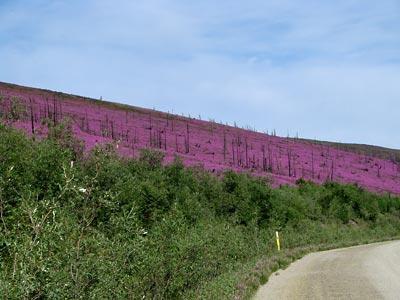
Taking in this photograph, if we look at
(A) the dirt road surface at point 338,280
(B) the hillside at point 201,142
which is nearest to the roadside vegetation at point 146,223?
(A) the dirt road surface at point 338,280

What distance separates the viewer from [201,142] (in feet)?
175

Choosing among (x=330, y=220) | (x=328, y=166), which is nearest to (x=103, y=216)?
(x=330, y=220)

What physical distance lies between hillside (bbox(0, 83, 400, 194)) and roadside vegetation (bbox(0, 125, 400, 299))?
450cm

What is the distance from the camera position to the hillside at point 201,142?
137 ft

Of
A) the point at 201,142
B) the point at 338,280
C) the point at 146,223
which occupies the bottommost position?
the point at 338,280

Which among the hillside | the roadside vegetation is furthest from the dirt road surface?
the hillside

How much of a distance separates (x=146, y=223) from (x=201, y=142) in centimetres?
2728

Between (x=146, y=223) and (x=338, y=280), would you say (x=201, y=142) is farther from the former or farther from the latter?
(x=338, y=280)

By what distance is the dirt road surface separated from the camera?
15305 millimetres

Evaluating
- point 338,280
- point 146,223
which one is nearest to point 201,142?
point 146,223

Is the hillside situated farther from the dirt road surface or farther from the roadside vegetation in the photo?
the dirt road surface

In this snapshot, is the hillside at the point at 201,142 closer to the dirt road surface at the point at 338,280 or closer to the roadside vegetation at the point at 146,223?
the roadside vegetation at the point at 146,223

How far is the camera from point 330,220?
151 ft

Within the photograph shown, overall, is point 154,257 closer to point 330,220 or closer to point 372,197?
point 330,220
